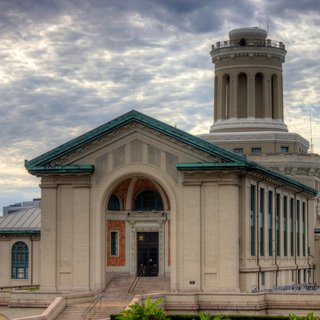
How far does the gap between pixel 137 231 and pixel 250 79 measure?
35602mm

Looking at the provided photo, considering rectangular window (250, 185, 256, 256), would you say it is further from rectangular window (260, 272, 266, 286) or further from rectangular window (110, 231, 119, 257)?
rectangular window (110, 231, 119, 257)

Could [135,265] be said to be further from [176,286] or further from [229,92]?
[229,92]

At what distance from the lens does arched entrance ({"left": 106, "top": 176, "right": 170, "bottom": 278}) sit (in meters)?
76.6

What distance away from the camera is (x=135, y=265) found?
76875 millimetres

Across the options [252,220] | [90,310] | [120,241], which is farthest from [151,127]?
[90,310]

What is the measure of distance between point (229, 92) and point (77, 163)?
3918cm

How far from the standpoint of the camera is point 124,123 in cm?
7331

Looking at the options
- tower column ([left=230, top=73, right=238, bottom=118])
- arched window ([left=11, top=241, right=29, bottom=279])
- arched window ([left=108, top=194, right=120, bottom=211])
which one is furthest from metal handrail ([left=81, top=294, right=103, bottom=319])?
tower column ([left=230, top=73, right=238, bottom=118])

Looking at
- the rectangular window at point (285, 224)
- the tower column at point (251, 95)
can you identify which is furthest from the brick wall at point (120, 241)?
the tower column at point (251, 95)

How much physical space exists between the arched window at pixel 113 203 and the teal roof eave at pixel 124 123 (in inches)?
194

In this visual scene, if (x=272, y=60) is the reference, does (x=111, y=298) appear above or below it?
below

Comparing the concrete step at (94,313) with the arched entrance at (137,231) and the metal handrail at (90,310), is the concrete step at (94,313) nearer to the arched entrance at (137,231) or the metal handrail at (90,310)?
the metal handrail at (90,310)

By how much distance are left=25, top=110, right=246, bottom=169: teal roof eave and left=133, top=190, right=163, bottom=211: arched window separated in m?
6.56

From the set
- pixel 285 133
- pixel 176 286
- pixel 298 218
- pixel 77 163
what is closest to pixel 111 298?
pixel 176 286
